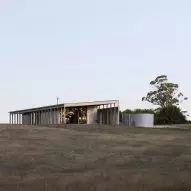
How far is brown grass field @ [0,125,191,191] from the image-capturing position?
12609 mm

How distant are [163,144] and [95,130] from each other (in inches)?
337

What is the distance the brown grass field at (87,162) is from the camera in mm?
12609

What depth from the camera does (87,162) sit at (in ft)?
59.1

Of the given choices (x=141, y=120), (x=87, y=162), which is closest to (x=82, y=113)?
(x=141, y=120)

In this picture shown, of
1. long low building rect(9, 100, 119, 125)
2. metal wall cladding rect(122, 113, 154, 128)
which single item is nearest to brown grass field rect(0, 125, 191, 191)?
long low building rect(9, 100, 119, 125)

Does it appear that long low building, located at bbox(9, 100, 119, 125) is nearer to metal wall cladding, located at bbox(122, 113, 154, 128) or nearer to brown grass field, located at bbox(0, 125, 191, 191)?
metal wall cladding, located at bbox(122, 113, 154, 128)

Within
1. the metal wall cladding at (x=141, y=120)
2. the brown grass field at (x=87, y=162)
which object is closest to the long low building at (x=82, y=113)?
the metal wall cladding at (x=141, y=120)

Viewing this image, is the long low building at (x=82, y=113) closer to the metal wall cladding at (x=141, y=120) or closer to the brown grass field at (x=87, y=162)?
the metal wall cladding at (x=141, y=120)

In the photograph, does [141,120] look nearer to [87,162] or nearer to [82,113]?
[82,113]

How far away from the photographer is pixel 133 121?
4750 cm

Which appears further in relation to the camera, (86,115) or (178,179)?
(86,115)

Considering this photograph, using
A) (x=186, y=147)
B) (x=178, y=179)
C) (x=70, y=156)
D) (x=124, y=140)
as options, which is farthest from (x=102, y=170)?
(x=124, y=140)

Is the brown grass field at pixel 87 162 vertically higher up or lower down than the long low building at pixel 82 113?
lower down

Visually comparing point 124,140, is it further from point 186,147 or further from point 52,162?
point 52,162
